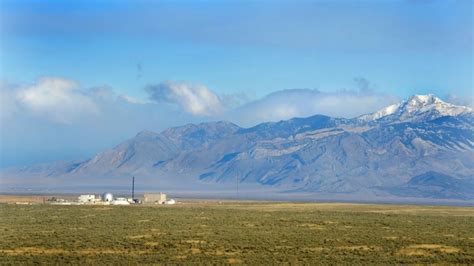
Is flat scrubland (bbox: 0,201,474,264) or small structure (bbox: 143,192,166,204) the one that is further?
small structure (bbox: 143,192,166,204)

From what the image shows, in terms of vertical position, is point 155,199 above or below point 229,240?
above

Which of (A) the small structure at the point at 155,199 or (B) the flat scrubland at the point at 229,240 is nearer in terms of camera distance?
(B) the flat scrubland at the point at 229,240

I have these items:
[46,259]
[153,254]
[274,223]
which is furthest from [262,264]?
[274,223]

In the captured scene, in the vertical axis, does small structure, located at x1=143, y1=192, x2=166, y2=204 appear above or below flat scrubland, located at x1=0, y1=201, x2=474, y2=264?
above

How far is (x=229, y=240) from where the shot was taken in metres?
68.2

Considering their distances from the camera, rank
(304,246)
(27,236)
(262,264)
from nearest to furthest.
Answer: (262,264)
(304,246)
(27,236)

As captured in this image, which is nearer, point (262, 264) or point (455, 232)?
point (262, 264)

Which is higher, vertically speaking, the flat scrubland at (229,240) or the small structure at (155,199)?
the small structure at (155,199)

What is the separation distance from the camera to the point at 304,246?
64.7 m

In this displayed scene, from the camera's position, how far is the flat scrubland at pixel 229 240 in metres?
57.0

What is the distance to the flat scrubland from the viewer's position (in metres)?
57.0

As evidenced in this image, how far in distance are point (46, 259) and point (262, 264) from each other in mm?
13155

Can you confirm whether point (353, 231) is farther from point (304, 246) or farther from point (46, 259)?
point (46, 259)

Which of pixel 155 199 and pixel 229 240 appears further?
pixel 155 199
